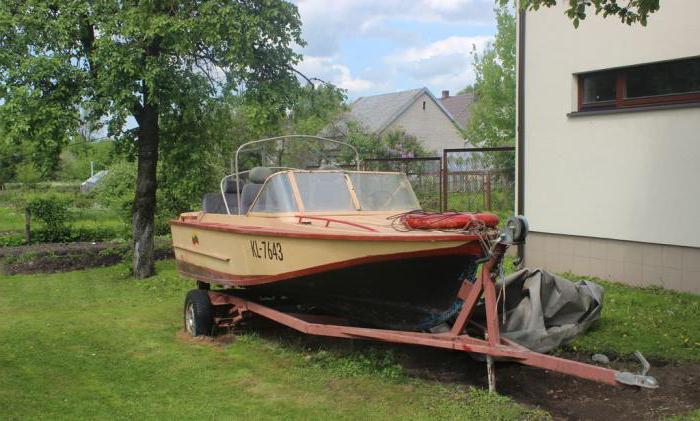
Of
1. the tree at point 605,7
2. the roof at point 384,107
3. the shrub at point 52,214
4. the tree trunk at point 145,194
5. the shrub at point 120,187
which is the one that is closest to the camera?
the tree at point 605,7

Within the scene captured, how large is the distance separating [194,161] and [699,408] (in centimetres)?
972

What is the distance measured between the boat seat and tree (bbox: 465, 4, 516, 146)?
17.4m

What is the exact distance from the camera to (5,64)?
10.6 meters

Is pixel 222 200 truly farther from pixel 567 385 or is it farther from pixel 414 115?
pixel 414 115

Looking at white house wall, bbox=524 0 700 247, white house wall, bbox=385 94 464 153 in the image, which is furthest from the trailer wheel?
white house wall, bbox=385 94 464 153

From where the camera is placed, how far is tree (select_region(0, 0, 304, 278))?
34.3ft

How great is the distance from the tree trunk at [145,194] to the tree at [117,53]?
1.96ft

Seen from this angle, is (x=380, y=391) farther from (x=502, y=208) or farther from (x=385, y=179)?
(x=502, y=208)

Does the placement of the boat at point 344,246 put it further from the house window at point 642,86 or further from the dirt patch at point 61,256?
the dirt patch at point 61,256

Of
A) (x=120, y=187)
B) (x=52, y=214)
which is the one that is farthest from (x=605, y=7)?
(x=52, y=214)

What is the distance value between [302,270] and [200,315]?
7.23 ft

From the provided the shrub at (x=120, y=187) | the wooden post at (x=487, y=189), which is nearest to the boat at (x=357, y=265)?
the wooden post at (x=487, y=189)

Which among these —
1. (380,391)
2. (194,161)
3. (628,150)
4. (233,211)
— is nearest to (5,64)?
(194,161)

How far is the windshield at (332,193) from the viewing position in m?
6.99
